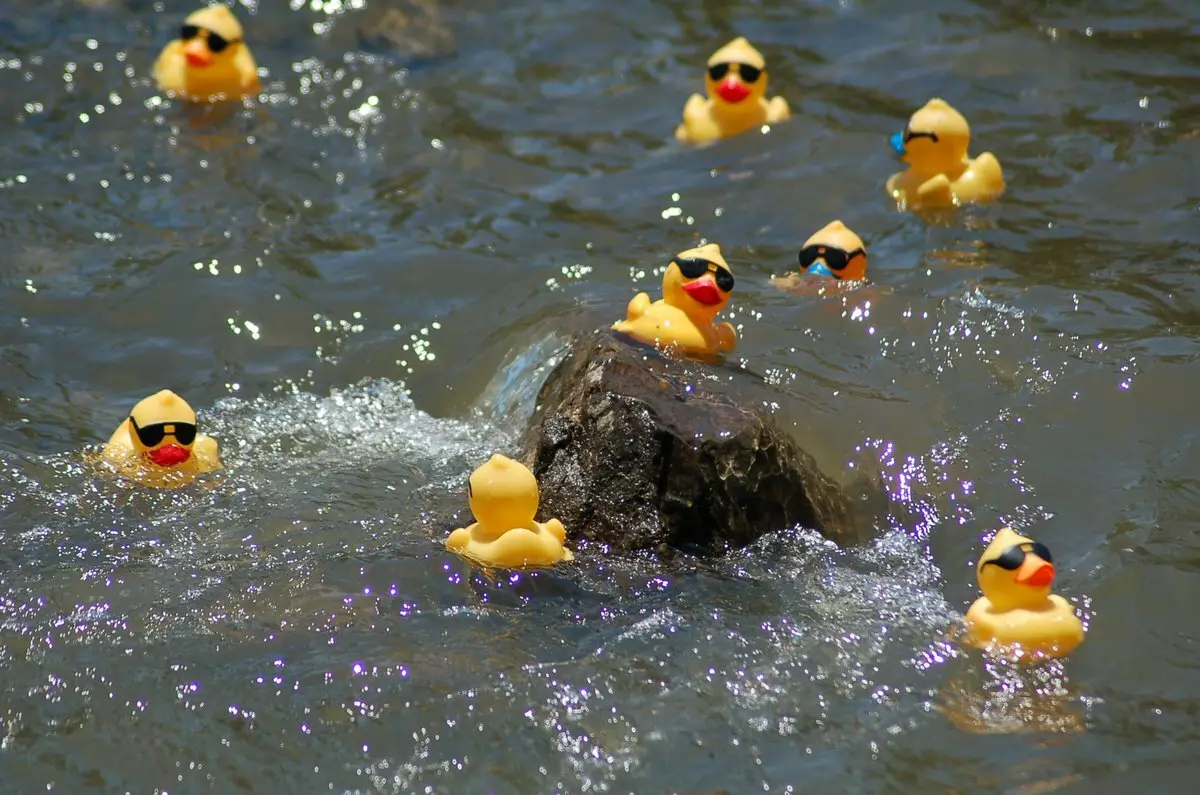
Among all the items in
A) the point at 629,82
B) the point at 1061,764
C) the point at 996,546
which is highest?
the point at 629,82

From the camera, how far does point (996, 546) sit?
4.85m

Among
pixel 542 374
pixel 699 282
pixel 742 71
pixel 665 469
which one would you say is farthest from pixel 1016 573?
pixel 742 71

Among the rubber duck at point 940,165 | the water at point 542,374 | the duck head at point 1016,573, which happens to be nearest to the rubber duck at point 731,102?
the water at point 542,374

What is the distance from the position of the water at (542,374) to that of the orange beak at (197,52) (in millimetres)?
367

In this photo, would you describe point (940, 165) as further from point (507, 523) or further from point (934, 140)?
point (507, 523)

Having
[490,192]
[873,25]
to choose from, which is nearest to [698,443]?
[490,192]

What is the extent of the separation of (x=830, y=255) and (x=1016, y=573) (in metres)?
2.66

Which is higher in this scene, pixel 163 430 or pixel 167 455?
pixel 163 430

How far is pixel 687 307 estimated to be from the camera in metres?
6.13

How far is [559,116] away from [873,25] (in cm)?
259

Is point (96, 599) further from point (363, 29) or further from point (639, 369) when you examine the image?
point (363, 29)

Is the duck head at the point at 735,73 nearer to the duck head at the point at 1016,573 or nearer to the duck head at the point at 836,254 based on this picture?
the duck head at the point at 836,254

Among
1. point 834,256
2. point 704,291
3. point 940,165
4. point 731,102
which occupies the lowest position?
point 834,256

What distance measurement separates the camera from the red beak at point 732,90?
8.91m
